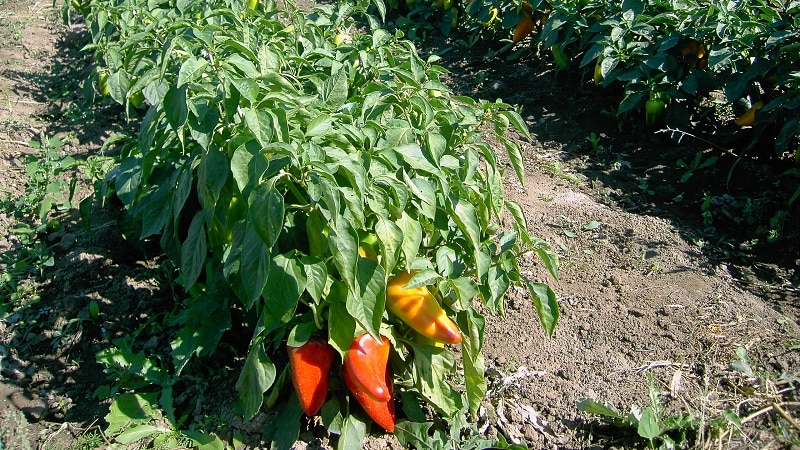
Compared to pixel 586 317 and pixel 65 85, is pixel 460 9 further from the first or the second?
pixel 586 317

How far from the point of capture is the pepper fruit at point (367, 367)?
7.33 feet

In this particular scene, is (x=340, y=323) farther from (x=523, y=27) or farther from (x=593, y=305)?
(x=523, y=27)

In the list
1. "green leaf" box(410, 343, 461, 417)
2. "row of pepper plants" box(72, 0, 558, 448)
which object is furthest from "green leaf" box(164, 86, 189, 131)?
"green leaf" box(410, 343, 461, 417)

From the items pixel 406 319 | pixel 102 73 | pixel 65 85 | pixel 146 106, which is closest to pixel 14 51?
pixel 65 85

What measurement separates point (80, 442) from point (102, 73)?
7.17ft

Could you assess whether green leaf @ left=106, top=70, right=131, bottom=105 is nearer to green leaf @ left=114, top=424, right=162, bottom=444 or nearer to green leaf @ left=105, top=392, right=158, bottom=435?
green leaf @ left=105, top=392, right=158, bottom=435

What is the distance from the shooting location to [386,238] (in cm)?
216

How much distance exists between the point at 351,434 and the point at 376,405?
12 centimetres

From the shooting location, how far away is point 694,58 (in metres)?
4.12

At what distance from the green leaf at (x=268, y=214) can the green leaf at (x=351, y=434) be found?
2.24 feet

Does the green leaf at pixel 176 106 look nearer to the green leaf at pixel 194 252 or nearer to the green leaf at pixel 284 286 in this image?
the green leaf at pixel 194 252

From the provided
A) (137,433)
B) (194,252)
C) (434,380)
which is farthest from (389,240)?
(137,433)

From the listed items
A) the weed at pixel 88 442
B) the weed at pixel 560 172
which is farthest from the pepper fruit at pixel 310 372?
the weed at pixel 560 172

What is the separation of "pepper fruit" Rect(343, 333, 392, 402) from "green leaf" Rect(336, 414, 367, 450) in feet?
0.44
